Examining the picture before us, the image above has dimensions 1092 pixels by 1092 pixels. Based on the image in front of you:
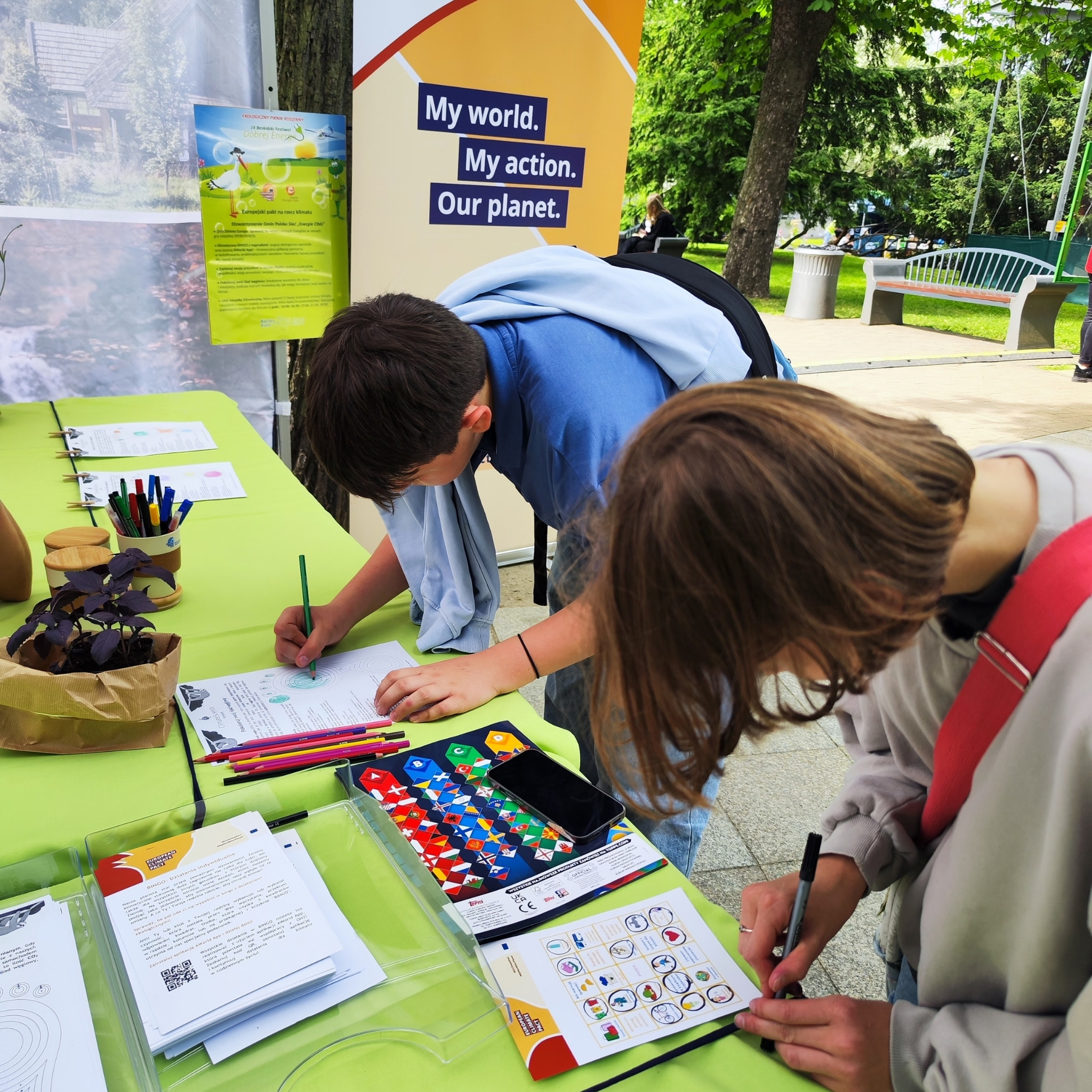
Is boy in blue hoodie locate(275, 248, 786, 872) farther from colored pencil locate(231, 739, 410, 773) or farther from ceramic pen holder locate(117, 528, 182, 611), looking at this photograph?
ceramic pen holder locate(117, 528, 182, 611)

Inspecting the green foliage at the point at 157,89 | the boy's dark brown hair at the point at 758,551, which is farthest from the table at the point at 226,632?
the green foliage at the point at 157,89

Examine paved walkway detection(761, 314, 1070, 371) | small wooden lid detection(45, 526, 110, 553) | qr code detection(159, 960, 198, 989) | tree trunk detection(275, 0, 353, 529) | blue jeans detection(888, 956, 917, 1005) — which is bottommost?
paved walkway detection(761, 314, 1070, 371)

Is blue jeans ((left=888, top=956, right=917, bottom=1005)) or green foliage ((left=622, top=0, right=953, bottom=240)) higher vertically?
green foliage ((left=622, top=0, right=953, bottom=240))

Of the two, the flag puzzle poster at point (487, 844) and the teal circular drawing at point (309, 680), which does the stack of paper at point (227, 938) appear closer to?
the flag puzzle poster at point (487, 844)

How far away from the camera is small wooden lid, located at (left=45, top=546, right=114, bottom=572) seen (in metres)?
1.45

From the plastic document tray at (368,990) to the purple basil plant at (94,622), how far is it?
0.24 m

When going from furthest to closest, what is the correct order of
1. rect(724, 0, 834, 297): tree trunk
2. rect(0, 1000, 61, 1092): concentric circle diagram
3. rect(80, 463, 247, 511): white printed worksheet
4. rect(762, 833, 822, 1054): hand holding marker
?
rect(724, 0, 834, 297): tree trunk → rect(80, 463, 247, 511): white printed worksheet → rect(762, 833, 822, 1054): hand holding marker → rect(0, 1000, 61, 1092): concentric circle diagram

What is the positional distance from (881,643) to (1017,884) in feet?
0.78

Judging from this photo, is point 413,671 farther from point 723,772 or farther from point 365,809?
point 723,772

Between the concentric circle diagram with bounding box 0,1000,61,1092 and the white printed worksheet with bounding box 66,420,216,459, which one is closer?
the concentric circle diagram with bounding box 0,1000,61,1092

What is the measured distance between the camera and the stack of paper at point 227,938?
77cm

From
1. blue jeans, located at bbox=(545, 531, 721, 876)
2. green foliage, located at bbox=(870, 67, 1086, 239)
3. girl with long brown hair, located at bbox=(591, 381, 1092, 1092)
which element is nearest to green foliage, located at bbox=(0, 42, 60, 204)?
blue jeans, located at bbox=(545, 531, 721, 876)

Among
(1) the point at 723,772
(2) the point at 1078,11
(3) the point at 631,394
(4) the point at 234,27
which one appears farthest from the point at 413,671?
(2) the point at 1078,11

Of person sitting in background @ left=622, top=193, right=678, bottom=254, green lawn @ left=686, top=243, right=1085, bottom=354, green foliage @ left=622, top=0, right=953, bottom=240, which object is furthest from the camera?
green foliage @ left=622, top=0, right=953, bottom=240
